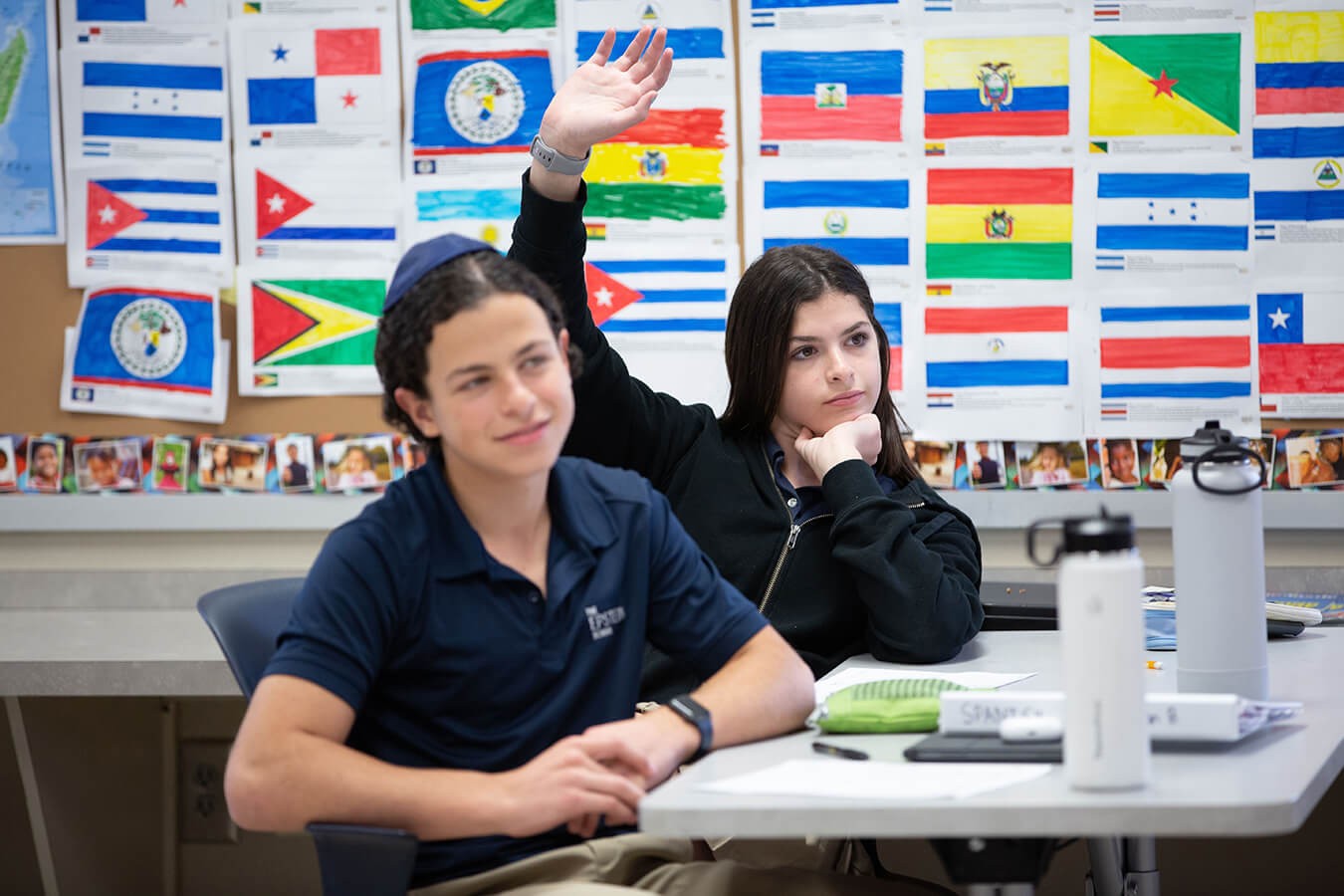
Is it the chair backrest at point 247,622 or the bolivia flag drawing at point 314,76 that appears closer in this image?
the chair backrest at point 247,622

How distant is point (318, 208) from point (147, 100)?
40 centimetres

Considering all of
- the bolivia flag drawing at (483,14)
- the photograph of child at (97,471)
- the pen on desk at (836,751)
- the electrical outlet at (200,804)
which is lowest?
the electrical outlet at (200,804)

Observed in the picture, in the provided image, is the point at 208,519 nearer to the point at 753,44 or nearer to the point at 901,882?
the point at 753,44

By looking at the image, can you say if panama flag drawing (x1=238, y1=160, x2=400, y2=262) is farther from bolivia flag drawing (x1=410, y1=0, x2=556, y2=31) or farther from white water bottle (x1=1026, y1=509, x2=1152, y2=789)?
white water bottle (x1=1026, y1=509, x2=1152, y2=789)

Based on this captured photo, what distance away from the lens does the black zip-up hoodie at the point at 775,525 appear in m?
1.71

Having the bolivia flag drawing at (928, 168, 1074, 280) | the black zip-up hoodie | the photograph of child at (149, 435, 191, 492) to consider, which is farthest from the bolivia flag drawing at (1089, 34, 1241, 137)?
the photograph of child at (149, 435, 191, 492)

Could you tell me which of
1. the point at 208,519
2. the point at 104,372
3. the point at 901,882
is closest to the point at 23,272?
the point at 104,372

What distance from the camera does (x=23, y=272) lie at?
2.74 meters

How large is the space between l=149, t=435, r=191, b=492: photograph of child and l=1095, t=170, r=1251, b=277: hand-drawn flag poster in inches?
71.3

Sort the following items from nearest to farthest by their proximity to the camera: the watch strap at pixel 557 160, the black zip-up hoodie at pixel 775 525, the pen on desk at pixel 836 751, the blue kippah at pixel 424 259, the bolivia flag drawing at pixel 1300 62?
the pen on desk at pixel 836 751, the blue kippah at pixel 424 259, the black zip-up hoodie at pixel 775 525, the watch strap at pixel 557 160, the bolivia flag drawing at pixel 1300 62

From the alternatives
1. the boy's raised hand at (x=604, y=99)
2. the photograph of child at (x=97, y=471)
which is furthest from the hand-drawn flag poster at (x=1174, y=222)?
the photograph of child at (x=97, y=471)

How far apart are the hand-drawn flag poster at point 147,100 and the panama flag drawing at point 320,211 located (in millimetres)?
118

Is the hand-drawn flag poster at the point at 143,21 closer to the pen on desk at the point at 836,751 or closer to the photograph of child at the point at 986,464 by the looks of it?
the photograph of child at the point at 986,464

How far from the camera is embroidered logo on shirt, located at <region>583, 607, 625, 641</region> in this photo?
1382 mm
